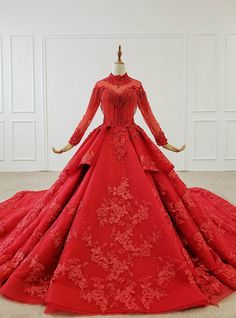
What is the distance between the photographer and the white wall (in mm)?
5148

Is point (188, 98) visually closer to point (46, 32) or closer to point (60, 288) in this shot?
point (46, 32)

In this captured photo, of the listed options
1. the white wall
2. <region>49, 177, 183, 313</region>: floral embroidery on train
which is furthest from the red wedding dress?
the white wall

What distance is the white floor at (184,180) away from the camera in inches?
64.1

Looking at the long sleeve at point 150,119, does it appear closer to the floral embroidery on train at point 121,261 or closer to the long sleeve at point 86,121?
the long sleeve at point 86,121

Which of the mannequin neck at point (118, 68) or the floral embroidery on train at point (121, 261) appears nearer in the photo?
the floral embroidery on train at point (121, 261)

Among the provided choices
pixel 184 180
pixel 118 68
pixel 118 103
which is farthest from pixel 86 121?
pixel 184 180

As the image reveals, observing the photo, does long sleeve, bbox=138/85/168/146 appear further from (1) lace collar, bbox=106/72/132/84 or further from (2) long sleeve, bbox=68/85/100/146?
(2) long sleeve, bbox=68/85/100/146

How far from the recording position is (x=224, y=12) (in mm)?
5156

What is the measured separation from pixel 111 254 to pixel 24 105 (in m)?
3.86

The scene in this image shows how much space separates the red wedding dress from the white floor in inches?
1.3

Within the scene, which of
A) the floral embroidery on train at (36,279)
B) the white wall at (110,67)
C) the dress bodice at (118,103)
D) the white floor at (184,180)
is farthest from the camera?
the white wall at (110,67)

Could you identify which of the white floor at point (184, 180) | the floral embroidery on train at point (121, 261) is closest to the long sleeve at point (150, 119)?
the floral embroidery on train at point (121, 261)

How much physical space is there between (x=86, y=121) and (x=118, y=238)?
2.29 ft

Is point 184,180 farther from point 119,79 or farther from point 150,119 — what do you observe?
point 119,79
